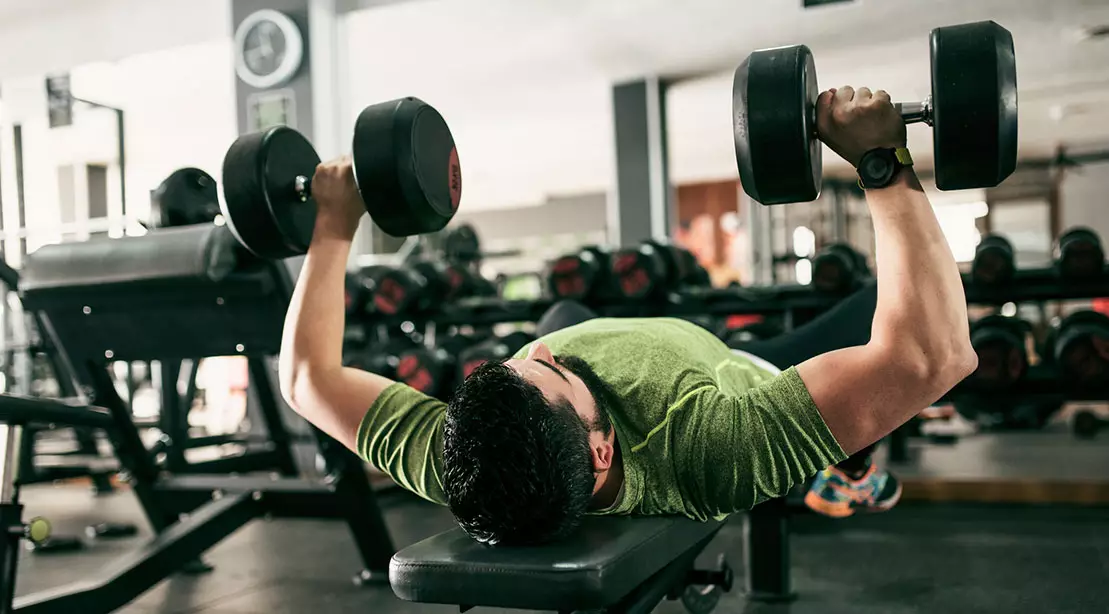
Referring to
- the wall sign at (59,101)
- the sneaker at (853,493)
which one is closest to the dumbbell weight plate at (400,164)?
the sneaker at (853,493)

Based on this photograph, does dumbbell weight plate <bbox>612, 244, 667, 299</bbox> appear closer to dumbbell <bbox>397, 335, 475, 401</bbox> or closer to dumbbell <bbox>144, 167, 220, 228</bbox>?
dumbbell <bbox>397, 335, 475, 401</bbox>

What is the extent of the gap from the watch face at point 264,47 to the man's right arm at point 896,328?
12.4ft

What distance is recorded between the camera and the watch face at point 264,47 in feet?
14.0

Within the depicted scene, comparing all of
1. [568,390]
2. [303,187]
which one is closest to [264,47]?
[303,187]

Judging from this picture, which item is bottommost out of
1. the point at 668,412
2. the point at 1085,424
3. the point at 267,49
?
the point at 1085,424

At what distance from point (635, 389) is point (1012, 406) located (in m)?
1.80

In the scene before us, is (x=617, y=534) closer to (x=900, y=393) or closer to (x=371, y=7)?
(x=900, y=393)

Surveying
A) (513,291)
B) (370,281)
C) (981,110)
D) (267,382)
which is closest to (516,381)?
(981,110)

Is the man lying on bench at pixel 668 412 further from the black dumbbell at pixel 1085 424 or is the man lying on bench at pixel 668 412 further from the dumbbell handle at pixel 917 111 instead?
the black dumbbell at pixel 1085 424

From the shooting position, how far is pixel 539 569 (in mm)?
896

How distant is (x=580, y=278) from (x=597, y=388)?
5.90ft

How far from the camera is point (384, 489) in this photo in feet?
9.11

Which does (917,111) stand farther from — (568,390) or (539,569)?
(539,569)

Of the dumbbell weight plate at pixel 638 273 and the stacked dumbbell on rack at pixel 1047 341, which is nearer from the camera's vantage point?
the stacked dumbbell on rack at pixel 1047 341
